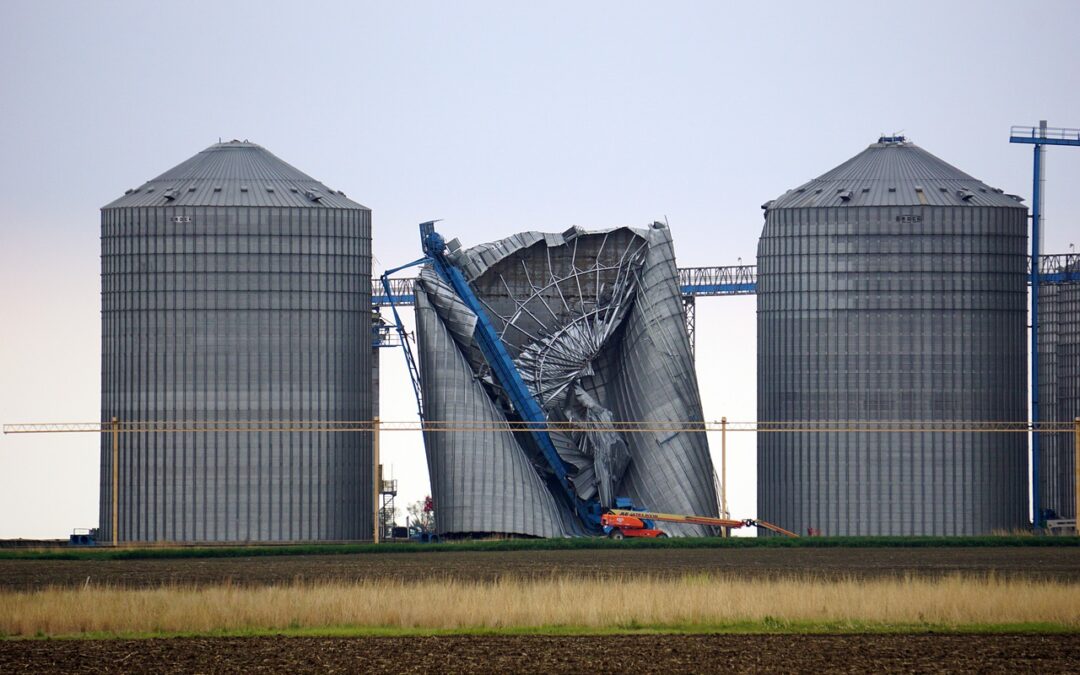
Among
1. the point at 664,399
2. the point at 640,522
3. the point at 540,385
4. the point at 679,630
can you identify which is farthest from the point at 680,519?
the point at 679,630

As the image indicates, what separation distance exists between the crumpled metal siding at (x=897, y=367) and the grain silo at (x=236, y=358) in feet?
73.4

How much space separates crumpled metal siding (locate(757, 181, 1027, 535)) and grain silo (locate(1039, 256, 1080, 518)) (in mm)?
13983

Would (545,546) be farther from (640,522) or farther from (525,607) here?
(525,607)

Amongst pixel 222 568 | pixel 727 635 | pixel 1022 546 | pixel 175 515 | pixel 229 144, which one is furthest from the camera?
pixel 229 144

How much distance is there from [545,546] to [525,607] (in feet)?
133

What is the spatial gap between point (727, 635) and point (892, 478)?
60.1 meters

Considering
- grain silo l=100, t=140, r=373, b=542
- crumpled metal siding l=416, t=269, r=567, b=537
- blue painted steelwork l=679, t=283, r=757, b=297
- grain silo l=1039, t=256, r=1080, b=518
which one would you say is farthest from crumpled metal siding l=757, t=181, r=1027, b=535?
grain silo l=100, t=140, r=373, b=542

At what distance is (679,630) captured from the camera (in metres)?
73.4

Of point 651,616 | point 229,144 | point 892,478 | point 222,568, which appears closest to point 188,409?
point 229,144

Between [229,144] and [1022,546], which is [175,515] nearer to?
[229,144]

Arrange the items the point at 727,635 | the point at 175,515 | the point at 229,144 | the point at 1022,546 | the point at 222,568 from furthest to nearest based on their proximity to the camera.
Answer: the point at 229,144, the point at 175,515, the point at 1022,546, the point at 222,568, the point at 727,635

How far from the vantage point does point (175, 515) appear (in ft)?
415

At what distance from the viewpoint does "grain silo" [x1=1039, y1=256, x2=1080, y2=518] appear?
14625cm

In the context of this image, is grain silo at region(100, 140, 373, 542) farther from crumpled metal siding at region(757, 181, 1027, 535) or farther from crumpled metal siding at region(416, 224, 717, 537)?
crumpled metal siding at region(757, 181, 1027, 535)
